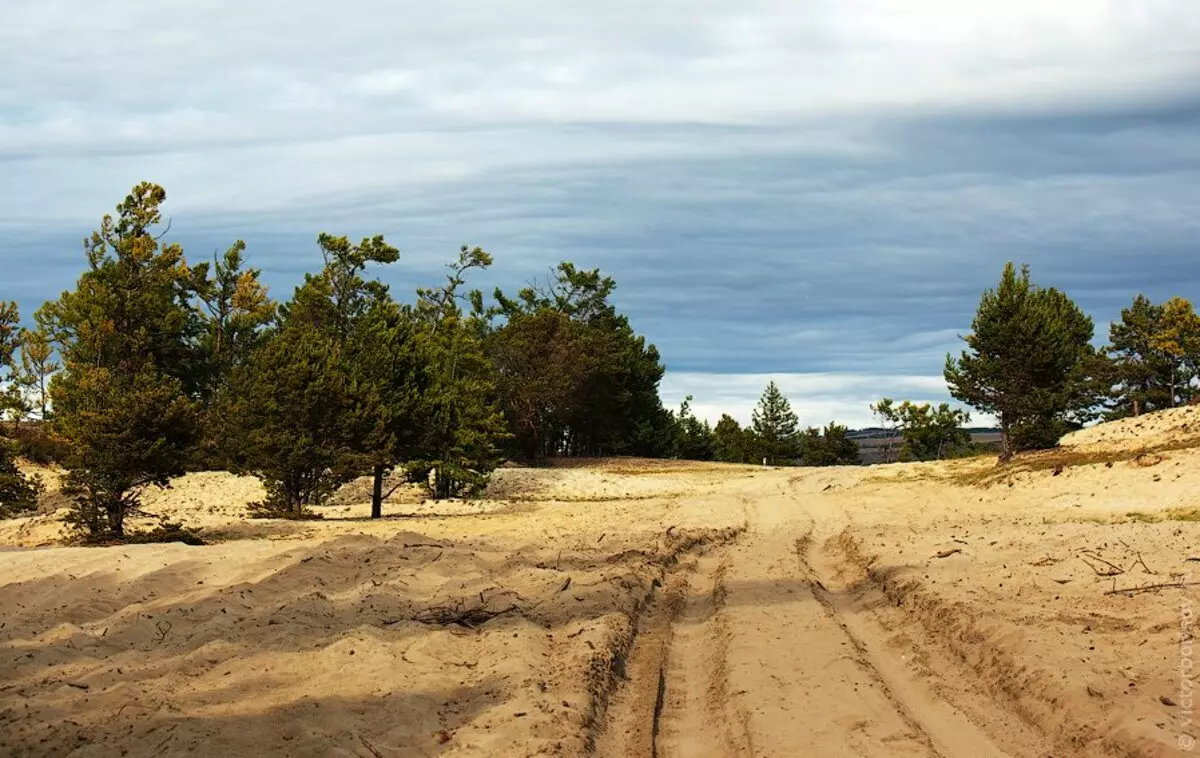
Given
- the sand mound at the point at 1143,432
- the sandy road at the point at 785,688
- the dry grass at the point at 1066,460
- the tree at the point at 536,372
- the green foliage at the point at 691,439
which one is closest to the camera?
the sandy road at the point at 785,688

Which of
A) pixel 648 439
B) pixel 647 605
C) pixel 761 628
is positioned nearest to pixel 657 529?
pixel 647 605

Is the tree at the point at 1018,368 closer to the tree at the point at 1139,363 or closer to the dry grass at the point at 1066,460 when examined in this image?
the dry grass at the point at 1066,460

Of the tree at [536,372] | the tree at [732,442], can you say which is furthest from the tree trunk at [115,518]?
the tree at [732,442]

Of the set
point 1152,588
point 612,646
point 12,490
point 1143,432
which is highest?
point 1143,432

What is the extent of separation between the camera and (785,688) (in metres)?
9.74

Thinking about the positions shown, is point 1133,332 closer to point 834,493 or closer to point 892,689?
point 834,493

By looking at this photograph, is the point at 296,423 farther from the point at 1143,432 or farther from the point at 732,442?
the point at 732,442

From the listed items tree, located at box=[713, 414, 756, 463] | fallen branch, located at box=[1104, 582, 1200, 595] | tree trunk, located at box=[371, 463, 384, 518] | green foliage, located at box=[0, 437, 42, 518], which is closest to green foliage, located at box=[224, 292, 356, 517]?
tree trunk, located at box=[371, 463, 384, 518]

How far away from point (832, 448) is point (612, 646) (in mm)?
102280

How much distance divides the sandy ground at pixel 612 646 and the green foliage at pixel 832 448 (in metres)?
Answer: 90.2

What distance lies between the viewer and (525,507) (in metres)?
36.1

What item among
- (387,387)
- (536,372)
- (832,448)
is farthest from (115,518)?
(832,448)

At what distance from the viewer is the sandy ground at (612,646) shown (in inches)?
320

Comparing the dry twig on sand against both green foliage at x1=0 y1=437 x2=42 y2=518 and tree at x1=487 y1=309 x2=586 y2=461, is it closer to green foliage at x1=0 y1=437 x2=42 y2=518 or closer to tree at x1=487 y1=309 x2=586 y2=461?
green foliage at x1=0 y1=437 x2=42 y2=518
